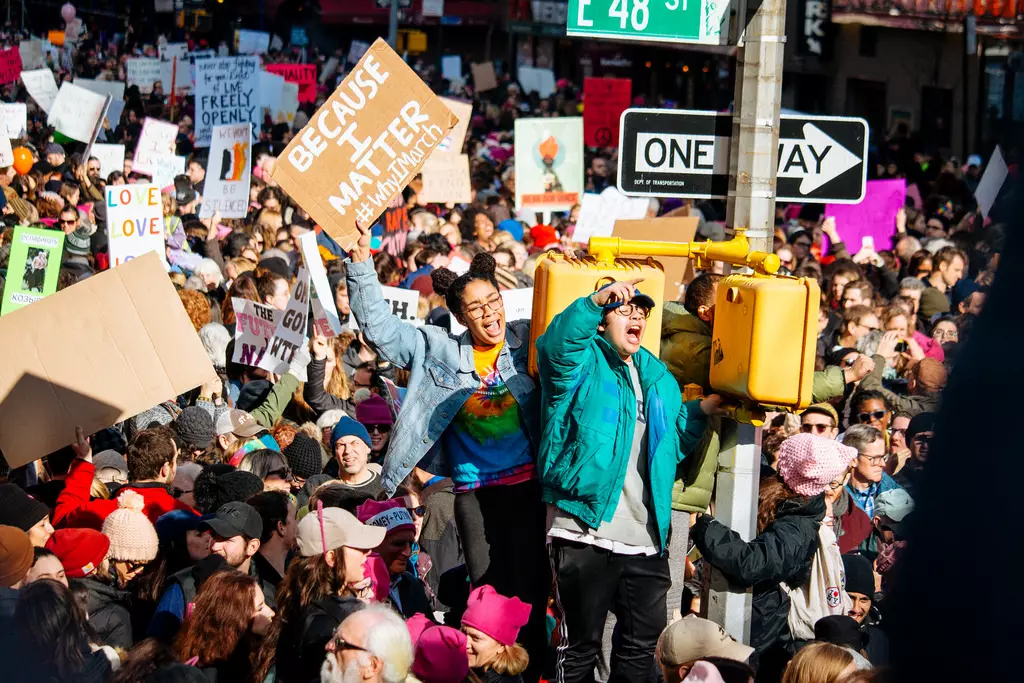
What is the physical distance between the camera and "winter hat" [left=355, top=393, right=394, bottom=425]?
6816 mm

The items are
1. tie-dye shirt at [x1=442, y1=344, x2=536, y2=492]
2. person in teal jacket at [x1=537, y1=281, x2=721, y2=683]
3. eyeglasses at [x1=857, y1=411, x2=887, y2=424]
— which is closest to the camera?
person in teal jacket at [x1=537, y1=281, x2=721, y2=683]

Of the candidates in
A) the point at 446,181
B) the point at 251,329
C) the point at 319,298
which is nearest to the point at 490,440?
the point at 319,298

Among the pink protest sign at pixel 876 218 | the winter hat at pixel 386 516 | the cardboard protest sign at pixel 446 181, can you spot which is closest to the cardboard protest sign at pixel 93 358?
the winter hat at pixel 386 516

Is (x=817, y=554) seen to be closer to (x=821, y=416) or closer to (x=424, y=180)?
(x=821, y=416)

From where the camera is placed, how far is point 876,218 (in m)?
12.9

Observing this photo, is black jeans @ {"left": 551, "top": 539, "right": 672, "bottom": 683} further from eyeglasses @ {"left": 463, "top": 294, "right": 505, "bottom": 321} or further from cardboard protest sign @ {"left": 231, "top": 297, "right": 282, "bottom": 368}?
cardboard protest sign @ {"left": 231, "top": 297, "right": 282, "bottom": 368}

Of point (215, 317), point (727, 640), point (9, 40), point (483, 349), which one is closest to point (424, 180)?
point (215, 317)

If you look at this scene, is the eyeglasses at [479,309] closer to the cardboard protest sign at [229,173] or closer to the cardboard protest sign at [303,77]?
the cardboard protest sign at [229,173]

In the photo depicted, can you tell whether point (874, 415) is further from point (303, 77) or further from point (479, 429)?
point (303, 77)

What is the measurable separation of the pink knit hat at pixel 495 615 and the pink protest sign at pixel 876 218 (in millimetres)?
9481

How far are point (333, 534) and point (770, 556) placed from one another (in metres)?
1.45

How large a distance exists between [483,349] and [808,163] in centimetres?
131

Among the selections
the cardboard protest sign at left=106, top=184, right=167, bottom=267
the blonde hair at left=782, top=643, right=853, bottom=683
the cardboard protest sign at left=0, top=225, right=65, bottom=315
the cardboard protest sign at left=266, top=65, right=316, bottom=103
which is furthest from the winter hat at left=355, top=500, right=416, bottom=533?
the cardboard protest sign at left=266, top=65, right=316, bottom=103

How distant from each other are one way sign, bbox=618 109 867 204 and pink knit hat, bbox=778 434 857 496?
859 mm
